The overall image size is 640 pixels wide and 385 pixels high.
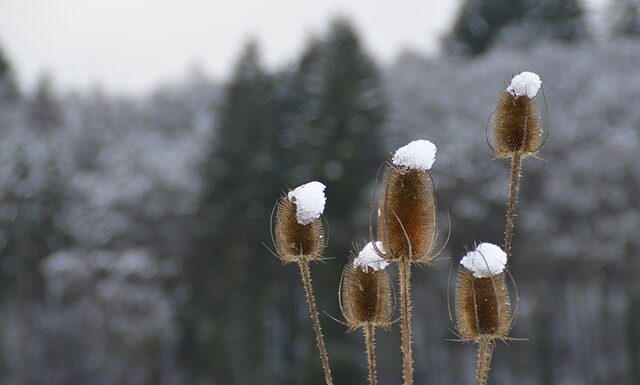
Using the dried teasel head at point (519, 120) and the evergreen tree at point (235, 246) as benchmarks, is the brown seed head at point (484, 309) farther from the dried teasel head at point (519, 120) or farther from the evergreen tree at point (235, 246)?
the evergreen tree at point (235, 246)

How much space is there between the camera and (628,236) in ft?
76.5

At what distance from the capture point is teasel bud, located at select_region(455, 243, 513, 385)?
1528mm

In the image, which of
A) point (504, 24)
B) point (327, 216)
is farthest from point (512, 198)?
point (504, 24)

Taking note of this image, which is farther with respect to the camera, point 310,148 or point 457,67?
point 457,67

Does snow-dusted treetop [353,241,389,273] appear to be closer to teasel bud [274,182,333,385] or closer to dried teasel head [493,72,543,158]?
teasel bud [274,182,333,385]

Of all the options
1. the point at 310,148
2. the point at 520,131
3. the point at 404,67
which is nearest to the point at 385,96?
the point at 310,148

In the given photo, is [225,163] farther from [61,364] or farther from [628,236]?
[628,236]

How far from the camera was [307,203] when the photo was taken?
1614 millimetres

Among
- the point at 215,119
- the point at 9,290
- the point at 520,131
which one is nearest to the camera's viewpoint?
the point at 520,131

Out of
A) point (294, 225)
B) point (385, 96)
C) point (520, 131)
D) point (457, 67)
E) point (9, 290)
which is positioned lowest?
point (294, 225)

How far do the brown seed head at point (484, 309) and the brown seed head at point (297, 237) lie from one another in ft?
0.91

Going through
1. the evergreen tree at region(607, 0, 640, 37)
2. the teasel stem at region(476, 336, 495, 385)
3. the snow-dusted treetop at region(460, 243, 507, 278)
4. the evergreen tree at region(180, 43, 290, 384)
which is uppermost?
the evergreen tree at region(607, 0, 640, 37)

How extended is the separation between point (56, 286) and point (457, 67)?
16082mm

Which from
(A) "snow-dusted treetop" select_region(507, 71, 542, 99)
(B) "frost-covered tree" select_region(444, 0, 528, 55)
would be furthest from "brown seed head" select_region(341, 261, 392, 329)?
(B) "frost-covered tree" select_region(444, 0, 528, 55)
